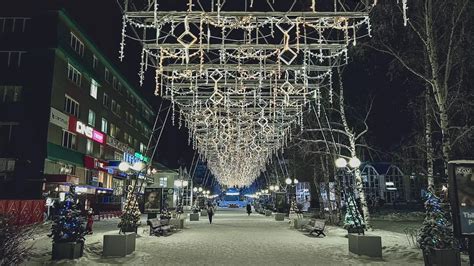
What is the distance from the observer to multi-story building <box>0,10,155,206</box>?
106 feet

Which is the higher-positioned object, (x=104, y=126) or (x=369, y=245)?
(x=104, y=126)

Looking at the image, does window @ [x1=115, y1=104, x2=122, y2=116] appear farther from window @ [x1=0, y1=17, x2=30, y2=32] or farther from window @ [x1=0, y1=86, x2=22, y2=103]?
window @ [x1=0, y1=17, x2=30, y2=32]

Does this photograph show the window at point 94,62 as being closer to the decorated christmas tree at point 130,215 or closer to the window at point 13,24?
the window at point 13,24

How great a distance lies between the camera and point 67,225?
469 inches

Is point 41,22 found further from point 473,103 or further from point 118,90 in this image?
point 473,103

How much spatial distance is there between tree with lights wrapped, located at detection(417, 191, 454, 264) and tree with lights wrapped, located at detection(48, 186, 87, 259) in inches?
377

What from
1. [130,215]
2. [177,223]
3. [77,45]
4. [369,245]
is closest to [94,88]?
[77,45]

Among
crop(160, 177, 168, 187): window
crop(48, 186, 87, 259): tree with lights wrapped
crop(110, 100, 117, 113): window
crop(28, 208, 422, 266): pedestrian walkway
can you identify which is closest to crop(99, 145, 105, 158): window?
crop(110, 100, 117, 113): window

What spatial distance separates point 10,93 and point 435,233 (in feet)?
111

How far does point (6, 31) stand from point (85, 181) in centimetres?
1577

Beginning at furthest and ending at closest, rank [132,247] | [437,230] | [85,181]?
[85,181] < [132,247] < [437,230]

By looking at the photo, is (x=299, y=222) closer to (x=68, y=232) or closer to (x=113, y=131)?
(x=68, y=232)

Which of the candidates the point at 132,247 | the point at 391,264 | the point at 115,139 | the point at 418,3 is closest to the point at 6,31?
the point at 115,139

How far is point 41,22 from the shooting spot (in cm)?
3450
